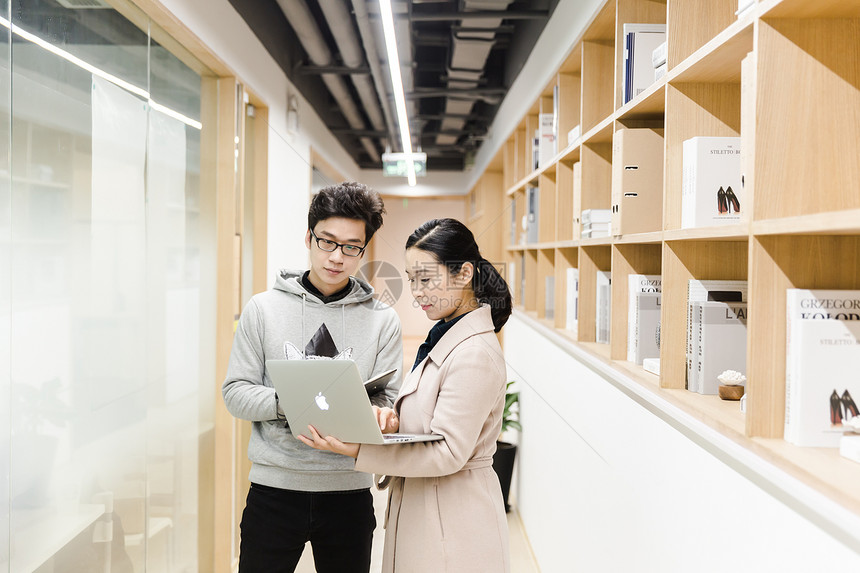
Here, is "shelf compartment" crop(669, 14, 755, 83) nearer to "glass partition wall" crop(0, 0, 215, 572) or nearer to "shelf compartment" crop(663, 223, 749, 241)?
"shelf compartment" crop(663, 223, 749, 241)

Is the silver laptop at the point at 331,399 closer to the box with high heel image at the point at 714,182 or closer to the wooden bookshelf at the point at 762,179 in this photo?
the wooden bookshelf at the point at 762,179

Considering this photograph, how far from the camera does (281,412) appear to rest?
154cm

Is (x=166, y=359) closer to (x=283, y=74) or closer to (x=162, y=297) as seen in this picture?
→ (x=162, y=297)

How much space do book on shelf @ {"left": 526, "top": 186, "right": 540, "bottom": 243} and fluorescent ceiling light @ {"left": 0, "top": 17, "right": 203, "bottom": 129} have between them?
1.85 m

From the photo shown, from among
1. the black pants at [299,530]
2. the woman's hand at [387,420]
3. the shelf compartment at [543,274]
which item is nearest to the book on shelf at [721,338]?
the woman's hand at [387,420]

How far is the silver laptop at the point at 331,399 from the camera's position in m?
1.22

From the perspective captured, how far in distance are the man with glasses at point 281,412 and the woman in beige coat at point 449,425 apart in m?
0.20

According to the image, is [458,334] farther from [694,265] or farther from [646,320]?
[646,320]

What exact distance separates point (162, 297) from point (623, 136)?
1695mm

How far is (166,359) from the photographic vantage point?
235 cm

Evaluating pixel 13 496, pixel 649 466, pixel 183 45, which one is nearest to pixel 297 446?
pixel 13 496

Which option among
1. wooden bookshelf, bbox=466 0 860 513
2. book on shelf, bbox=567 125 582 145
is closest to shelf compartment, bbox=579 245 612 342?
wooden bookshelf, bbox=466 0 860 513

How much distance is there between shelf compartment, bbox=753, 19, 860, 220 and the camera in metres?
1.07

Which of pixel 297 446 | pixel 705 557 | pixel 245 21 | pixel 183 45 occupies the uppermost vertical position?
pixel 245 21
